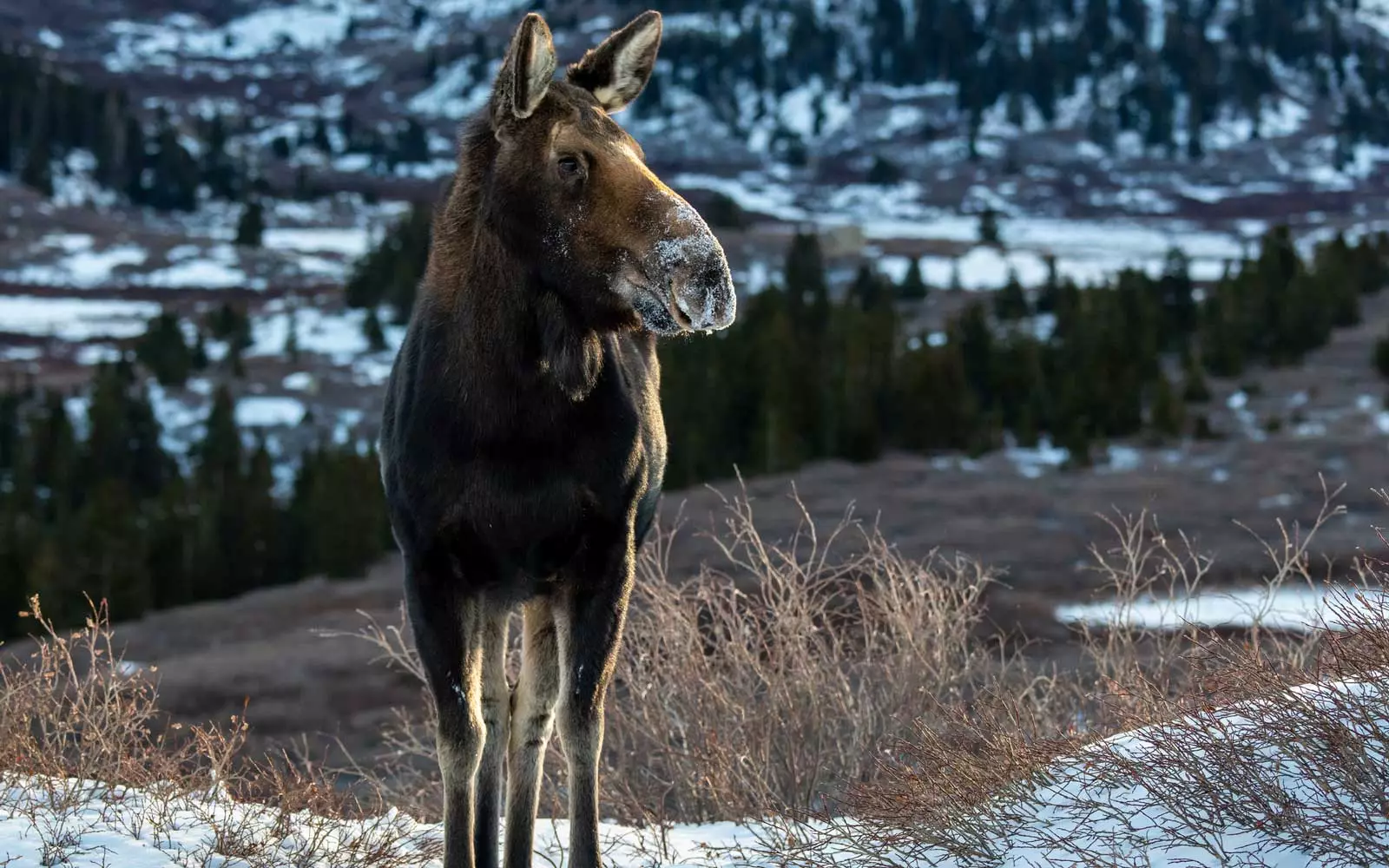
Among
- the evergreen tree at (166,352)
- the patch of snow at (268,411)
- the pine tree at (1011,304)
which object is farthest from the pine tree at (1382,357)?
the evergreen tree at (166,352)

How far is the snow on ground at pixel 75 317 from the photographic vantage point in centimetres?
5228

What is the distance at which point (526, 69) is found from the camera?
4211 millimetres

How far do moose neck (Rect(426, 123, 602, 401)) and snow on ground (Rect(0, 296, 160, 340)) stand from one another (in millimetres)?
49669

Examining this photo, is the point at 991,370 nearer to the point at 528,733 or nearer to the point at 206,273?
the point at 528,733

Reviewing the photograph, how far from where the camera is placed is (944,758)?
17.2 feet

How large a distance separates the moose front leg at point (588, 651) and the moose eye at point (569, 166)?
1.18 m

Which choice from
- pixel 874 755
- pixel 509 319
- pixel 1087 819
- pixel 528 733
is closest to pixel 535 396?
pixel 509 319

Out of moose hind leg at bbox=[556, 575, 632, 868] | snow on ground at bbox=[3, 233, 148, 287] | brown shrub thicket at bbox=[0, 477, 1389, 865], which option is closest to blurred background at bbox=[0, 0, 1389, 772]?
snow on ground at bbox=[3, 233, 148, 287]

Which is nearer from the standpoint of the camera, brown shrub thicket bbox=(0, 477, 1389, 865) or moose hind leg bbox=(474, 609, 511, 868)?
brown shrub thicket bbox=(0, 477, 1389, 865)

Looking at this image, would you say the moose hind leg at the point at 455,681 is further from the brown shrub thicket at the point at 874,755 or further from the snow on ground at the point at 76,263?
the snow on ground at the point at 76,263

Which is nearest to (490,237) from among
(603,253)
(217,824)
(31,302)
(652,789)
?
(603,253)

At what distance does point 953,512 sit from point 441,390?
20.1 metres

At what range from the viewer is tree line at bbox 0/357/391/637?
26.4 m

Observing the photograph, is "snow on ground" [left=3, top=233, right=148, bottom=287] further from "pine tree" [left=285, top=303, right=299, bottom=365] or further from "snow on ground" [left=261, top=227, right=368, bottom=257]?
"pine tree" [left=285, top=303, right=299, bottom=365]
